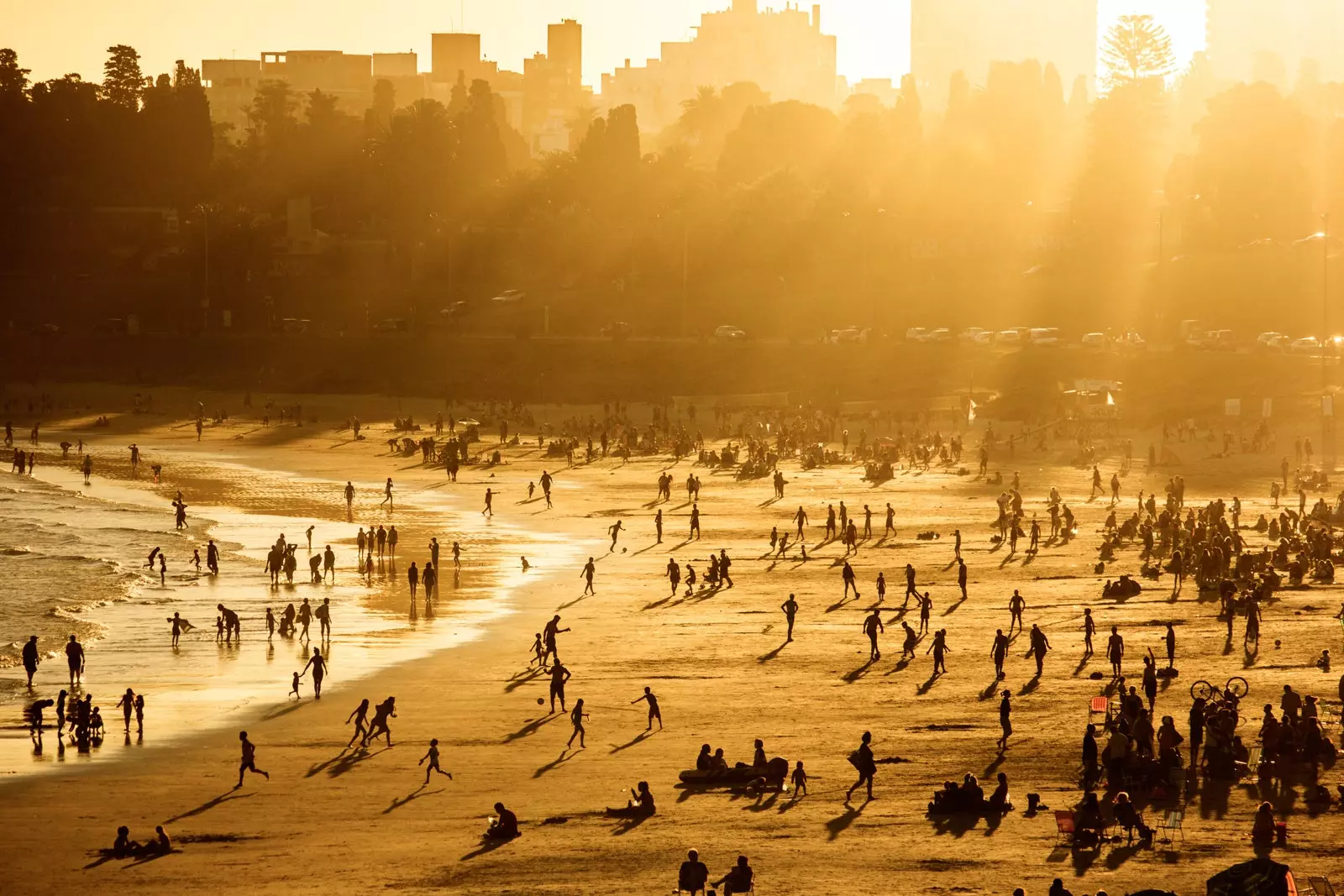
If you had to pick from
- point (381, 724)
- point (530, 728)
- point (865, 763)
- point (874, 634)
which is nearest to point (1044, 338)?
point (874, 634)

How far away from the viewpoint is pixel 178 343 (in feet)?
273

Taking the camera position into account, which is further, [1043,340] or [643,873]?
[1043,340]

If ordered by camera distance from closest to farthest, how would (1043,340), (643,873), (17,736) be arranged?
1. (643,873)
2. (17,736)
3. (1043,340)

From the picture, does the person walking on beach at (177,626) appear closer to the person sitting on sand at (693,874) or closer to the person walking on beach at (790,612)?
the person walking on beach at (790,612)

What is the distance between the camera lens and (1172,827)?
1677 cm

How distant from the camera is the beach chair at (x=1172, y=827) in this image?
16625 mm

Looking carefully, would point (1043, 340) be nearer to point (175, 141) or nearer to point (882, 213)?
point (882, 213)

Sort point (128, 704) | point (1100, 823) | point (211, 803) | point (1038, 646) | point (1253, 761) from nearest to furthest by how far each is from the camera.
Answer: point (1100, 823), point (1253, 761), point (211, 803), point (128, 704), point (1038, 646)

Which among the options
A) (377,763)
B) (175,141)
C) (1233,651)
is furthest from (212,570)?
(175,141)

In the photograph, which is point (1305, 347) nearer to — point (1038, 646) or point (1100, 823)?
point (1038, 646)

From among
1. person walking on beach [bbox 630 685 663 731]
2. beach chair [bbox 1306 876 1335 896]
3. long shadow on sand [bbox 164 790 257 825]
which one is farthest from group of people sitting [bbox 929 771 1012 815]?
long shadow on sand [bbox 164 790 257 825]

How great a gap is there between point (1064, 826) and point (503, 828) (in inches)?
215

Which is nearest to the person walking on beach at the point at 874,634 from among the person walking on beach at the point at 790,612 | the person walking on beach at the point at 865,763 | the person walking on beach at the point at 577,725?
the person walking on beach at the point at 790,612

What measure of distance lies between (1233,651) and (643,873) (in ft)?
37.8
